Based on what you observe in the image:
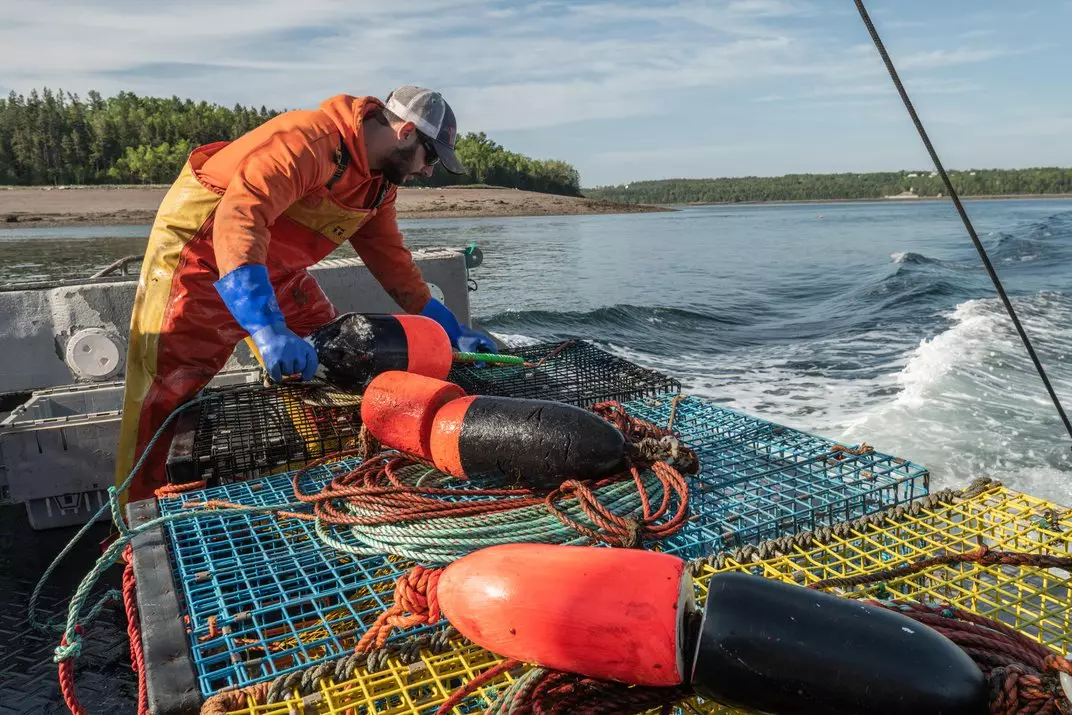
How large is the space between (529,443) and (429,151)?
5.88ft

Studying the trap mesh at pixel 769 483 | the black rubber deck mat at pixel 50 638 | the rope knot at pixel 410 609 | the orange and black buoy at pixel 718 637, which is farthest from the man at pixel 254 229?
the orange and black buoy at pixel 718 637

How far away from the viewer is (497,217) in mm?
62000

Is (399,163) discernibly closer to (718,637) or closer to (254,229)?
(254,229)

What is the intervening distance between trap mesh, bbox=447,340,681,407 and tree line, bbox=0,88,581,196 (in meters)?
60.8

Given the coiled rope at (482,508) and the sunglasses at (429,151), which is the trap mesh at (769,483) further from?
the sunglasses at (429,151)

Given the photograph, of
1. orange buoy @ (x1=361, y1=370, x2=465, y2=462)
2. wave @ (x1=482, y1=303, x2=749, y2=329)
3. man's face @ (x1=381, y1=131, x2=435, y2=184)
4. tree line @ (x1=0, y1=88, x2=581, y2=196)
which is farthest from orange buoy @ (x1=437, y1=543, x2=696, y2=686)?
tree line @ (x1=0, y1=88, x2=581, y2=196)

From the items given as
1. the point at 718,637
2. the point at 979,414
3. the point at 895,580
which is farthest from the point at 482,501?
the point at 979,414

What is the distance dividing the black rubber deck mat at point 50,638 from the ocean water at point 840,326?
573 cm

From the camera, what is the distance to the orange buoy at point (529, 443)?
2.46 meters

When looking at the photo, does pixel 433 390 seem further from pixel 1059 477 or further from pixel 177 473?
pixel 1059 477

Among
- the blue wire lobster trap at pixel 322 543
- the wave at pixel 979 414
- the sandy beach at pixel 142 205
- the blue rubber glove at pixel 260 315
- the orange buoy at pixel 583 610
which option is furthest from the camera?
the sandy beach at pixel 142 205

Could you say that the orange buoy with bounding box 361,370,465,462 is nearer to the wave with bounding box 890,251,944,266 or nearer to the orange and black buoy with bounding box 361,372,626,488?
the orange and black buoy with bounding box 361,372,626,488

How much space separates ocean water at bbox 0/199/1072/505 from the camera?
714cm

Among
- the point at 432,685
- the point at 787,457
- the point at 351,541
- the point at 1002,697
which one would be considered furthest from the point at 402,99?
the point at 1002,697
